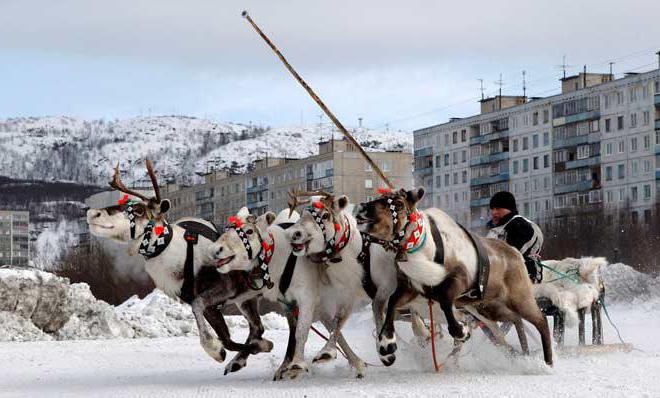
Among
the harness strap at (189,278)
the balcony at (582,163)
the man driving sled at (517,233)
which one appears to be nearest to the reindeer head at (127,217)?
the harness strap at (189,278)

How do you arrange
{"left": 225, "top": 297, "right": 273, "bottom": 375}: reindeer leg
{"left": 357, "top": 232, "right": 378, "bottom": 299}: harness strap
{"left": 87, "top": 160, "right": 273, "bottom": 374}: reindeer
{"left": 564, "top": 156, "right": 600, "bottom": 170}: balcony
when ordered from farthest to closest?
{"left": 564, "top": 156, "right": 600, "bottom": 170}: balcony
{"left": 225, "top": 297, "right": 273, "bottom": 375}: reindeer leg
{"left": 87, "top": 160, "right": 273, "bottom": 374}: reindeer
{"left": 357, "top": 232, "right": 378, "bottom": 299}: harness strap

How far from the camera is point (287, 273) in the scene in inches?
493

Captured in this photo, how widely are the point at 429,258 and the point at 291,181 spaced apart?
9092 cm

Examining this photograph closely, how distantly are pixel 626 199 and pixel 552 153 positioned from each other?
860 cm

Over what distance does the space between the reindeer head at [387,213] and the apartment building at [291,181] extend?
73428mm

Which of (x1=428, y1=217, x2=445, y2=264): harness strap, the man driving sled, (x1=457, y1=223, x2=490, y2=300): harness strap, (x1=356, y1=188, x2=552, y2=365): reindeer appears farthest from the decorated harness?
the man driving sled

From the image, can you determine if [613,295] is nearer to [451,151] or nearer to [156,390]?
[156,390]

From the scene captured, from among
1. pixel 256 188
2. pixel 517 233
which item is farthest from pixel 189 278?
pixel 256 188

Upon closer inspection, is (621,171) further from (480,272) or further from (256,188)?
(480,272)

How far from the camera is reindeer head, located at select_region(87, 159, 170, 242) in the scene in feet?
41.7

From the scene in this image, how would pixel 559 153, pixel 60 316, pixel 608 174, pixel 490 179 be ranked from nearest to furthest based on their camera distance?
pixel 60 316, pixel 608 174, pixel 559 153, pixel 490 179

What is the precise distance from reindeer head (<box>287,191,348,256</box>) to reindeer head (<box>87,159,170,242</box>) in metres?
1.50

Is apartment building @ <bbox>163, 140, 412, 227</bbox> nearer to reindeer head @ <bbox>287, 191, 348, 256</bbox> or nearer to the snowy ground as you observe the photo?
the snowy ground

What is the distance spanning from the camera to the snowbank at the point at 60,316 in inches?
938
